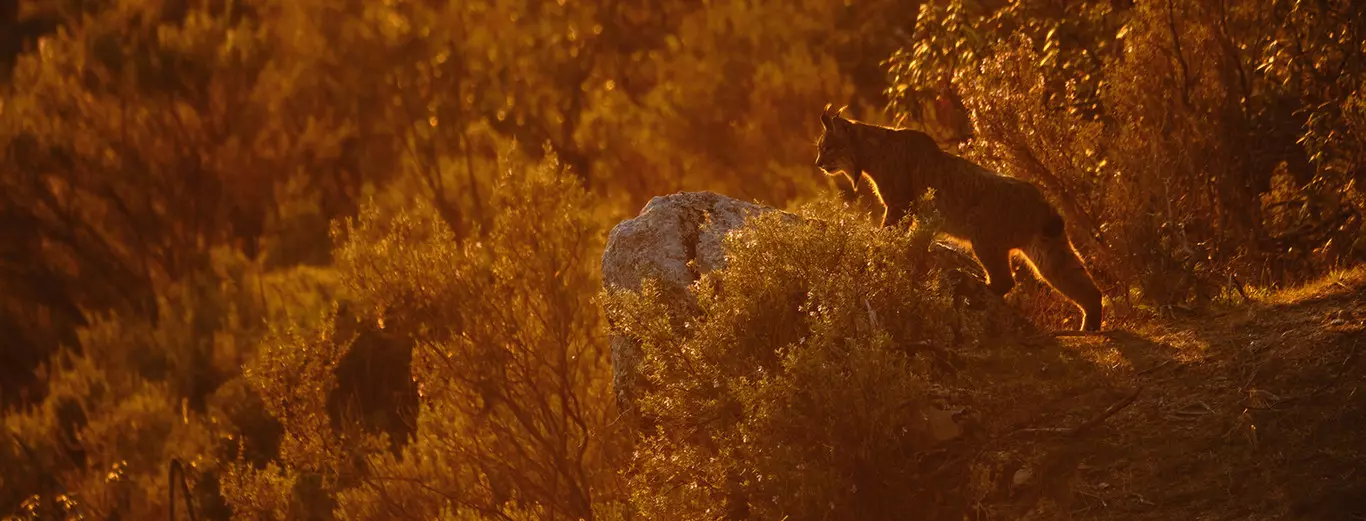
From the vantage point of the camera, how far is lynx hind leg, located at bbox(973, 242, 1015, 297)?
28.1ft

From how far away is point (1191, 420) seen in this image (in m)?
6.77

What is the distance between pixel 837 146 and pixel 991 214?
1426mm

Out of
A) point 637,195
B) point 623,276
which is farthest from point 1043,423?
point 637,195

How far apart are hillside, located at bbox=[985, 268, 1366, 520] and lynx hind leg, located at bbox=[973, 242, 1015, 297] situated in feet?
2.27

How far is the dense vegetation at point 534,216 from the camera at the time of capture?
303 inches

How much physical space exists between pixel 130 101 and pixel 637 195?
11.2 m

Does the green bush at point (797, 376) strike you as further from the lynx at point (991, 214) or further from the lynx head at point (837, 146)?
the lynx head at point (837, 146)

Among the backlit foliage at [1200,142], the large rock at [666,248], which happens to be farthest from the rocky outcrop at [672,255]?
the backlit foliage at [1200,142]

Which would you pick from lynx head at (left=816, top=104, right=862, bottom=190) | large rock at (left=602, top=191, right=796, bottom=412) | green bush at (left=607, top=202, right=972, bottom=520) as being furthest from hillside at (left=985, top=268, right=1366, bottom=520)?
large rock at (left=602, top=191, right=796, bottom=412)

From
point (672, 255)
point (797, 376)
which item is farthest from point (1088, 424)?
point (672, 255)

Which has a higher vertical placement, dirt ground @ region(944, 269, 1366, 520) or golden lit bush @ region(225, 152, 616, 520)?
golden lit bush @ region(225, 152, 616, 520)

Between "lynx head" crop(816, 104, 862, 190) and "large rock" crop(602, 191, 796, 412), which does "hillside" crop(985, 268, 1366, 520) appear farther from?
"large rock" crop(602, 191, 796, 412)

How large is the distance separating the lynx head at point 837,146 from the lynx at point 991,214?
1.10 feet

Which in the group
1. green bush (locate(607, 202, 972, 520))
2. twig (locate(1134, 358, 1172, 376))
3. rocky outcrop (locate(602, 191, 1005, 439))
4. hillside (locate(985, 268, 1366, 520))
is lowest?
hillside (locate(985, 268, 1366, 520))
